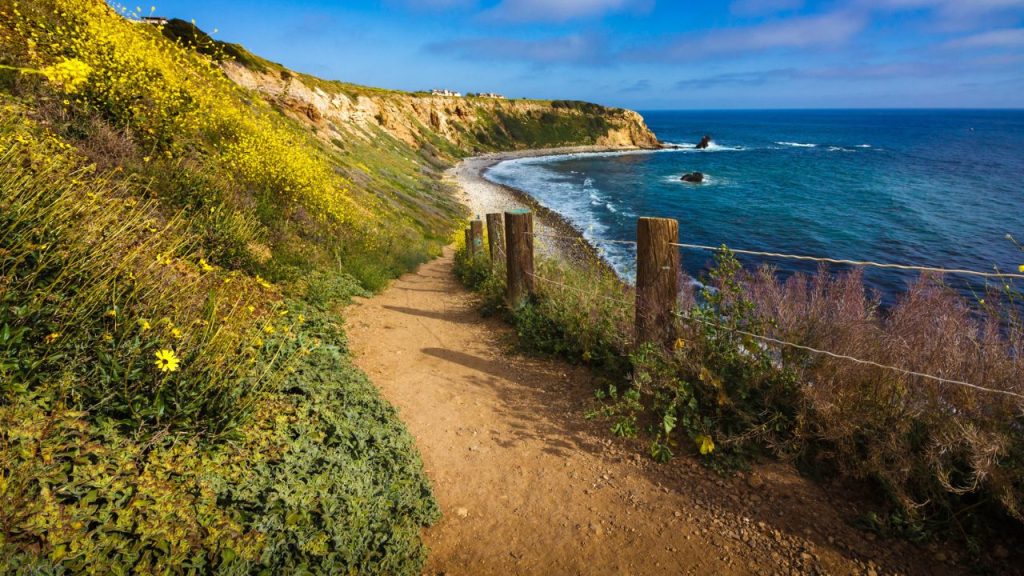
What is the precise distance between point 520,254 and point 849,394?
487 centimetres

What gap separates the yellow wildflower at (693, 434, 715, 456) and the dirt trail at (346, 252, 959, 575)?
179mm

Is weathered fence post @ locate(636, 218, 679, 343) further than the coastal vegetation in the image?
Yes

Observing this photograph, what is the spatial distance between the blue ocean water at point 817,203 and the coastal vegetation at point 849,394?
1.08 metres

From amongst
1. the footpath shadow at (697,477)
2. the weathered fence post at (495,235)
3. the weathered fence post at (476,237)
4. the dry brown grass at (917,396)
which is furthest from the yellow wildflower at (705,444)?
the weathered fence post at (476,237)

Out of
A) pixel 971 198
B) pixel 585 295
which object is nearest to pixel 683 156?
pixel 971 198

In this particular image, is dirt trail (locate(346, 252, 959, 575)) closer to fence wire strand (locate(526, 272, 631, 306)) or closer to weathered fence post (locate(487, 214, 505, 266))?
fence wire strand (locate(526, 272, 631, 306))

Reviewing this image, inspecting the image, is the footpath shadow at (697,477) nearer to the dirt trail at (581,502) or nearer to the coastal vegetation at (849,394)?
the dirt trail at (581,502)

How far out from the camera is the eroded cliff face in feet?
109

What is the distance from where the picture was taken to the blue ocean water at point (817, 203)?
25.3 meters

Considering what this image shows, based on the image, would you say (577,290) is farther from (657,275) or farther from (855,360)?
(855,360)

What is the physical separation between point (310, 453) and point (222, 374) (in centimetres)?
84

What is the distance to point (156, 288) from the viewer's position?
3.61m

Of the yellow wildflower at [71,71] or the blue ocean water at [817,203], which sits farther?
the blue ocean water at [817,203]

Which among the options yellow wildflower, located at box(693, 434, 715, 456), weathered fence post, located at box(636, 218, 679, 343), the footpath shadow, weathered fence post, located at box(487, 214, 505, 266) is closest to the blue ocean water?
weathered fence post, located at box(636, 218, 679, 343)
